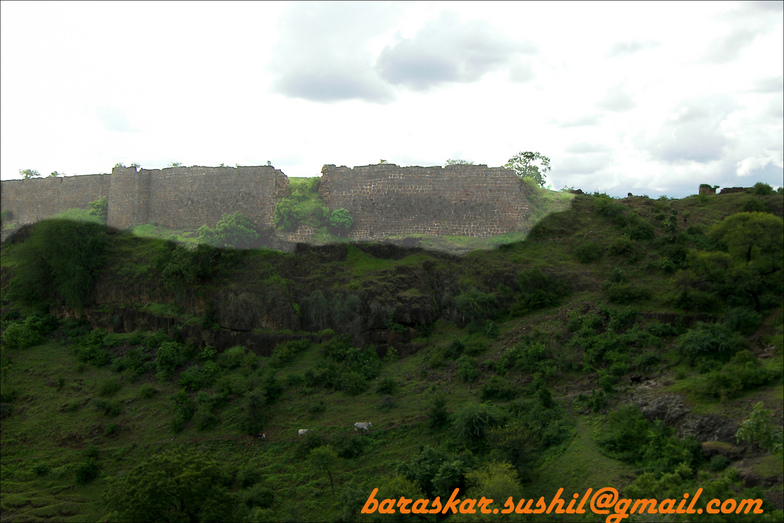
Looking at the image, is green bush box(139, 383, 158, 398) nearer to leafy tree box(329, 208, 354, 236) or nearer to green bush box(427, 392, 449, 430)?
leafy tree box(329, 208, 354, 236)

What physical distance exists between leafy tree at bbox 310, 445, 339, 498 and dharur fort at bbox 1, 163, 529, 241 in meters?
12.5

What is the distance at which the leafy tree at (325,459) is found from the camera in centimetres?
1803

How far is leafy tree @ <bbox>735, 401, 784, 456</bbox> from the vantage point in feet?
45.6

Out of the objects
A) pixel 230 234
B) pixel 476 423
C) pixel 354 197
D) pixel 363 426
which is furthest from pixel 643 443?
pixel 230 234

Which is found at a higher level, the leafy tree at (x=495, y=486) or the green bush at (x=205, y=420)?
the leafy tree at (x=495, y=486)

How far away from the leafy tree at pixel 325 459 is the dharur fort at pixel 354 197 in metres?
12.5

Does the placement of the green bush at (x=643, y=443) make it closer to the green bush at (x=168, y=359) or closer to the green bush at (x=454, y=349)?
the green bush at (x=454, y=349)

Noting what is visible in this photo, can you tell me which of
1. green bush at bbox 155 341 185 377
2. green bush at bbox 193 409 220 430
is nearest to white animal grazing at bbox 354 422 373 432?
green bush at bbox 193 409 220 430

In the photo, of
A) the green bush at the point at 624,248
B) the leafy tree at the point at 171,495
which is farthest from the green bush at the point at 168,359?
the green bush at the point at 624,248

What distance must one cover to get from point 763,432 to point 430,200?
1770cm

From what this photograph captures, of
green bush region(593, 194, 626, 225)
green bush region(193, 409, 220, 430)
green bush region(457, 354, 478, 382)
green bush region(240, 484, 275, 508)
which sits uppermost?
green bush region(593, 194, 626, 225)

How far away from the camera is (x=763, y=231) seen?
19109 millimetres

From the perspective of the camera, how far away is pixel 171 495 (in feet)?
54.0

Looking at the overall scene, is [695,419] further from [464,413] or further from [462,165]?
[462,165]
